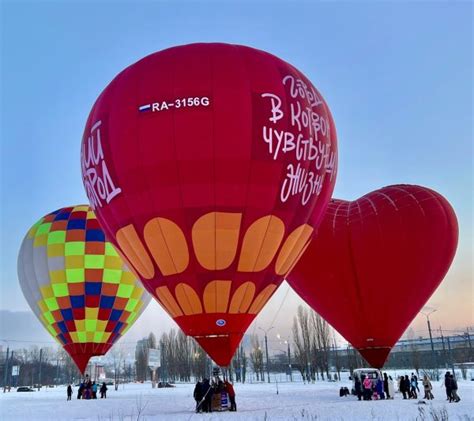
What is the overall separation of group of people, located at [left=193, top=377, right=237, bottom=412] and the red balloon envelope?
525cm

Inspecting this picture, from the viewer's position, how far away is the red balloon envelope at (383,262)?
16.0 m

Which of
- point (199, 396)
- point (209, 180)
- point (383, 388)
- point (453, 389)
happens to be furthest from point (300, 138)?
point (383, 388)

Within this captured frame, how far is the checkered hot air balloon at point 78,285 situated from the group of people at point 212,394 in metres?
8.74

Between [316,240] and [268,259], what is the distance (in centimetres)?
582

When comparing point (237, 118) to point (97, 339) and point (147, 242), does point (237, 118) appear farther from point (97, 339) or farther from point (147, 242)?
point (97, 339)

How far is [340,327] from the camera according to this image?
1694 centimetres

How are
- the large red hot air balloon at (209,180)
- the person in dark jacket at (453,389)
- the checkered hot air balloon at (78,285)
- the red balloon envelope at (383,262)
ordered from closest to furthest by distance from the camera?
1. the large red hot air balloon at (209,180)
2. the person in dark jacket at (453,389)
3. the red balloon envelope at (383,262)
4. the checkered hot air balloon at (78,285)

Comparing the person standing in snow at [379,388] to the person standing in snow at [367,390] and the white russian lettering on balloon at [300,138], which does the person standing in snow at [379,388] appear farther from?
the white russian lettering on balloon at [300,138]

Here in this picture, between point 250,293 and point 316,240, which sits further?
point 316,240

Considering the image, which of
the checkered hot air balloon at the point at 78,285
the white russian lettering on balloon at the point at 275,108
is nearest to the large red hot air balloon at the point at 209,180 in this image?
the white russian lettering on balloon at the point at 275,108

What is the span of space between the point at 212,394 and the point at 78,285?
32.0 feet

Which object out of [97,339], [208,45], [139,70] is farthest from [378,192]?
[97,339]

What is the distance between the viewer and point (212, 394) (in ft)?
43.0

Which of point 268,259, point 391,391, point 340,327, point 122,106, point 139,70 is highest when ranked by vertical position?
point 139,70
